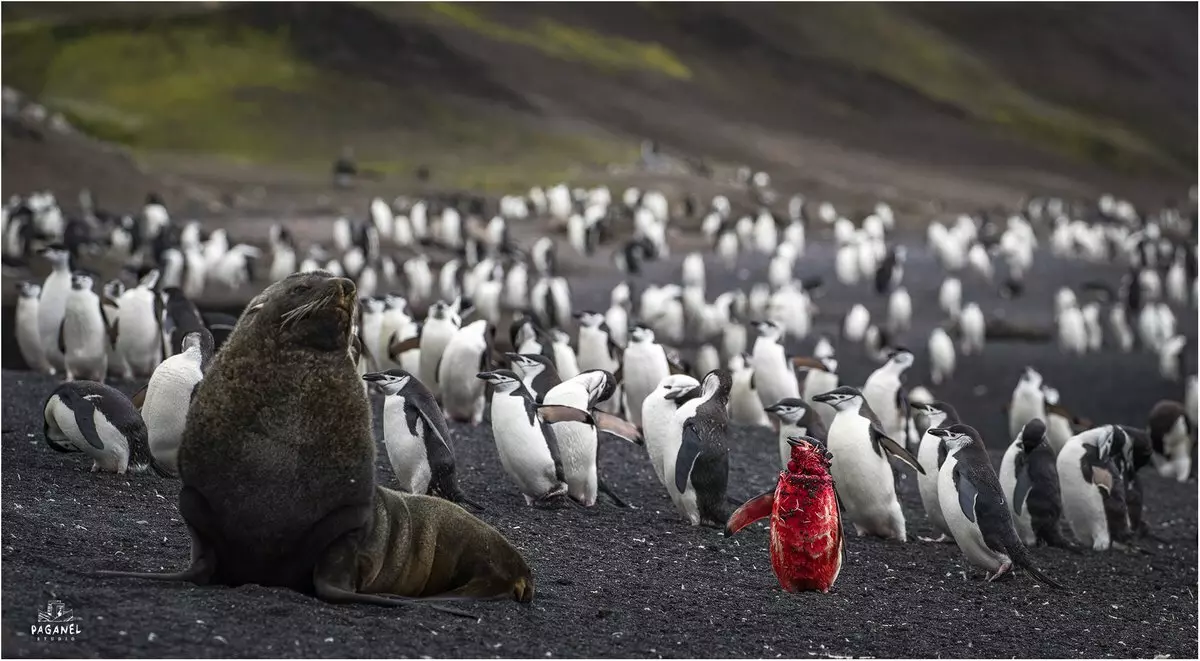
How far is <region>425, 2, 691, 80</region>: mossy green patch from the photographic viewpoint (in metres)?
55.3

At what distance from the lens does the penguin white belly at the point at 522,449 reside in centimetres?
806

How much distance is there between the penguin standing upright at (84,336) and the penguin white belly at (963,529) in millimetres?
6967

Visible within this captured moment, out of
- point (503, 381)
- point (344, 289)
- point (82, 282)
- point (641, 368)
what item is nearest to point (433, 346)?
point (641, 368)

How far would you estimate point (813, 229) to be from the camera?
35750 millimetres

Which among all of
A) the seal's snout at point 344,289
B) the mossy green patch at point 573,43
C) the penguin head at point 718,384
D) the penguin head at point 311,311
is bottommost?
the penguin head at point 718,384

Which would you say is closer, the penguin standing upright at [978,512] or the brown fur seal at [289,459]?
the brown fur seal at [289,459]

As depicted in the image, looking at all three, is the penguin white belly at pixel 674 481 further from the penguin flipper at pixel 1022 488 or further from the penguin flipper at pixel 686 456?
the penguin flipper at pixel 1022 488

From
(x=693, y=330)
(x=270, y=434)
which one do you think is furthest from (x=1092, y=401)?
(x=270, y=434)

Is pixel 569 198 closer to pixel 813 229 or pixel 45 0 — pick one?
pixel 813 229

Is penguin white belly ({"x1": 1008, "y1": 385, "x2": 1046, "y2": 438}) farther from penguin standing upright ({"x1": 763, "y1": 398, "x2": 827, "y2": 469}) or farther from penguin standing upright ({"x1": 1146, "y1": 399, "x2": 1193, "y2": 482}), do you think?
penguin standing upright ({"x1": 763, "y1": 398, "x2": 827, "y2": 469})

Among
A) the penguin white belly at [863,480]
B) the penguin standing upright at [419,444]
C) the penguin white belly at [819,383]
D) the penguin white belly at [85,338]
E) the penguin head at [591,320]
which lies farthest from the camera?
the penguin white belly at [819,383]

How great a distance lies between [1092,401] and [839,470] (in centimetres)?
1202

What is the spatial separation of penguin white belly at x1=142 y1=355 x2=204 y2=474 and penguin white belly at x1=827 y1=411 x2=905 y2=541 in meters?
3.73

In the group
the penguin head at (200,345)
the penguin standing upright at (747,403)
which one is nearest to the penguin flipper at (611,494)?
the penguin head at (200,345)
